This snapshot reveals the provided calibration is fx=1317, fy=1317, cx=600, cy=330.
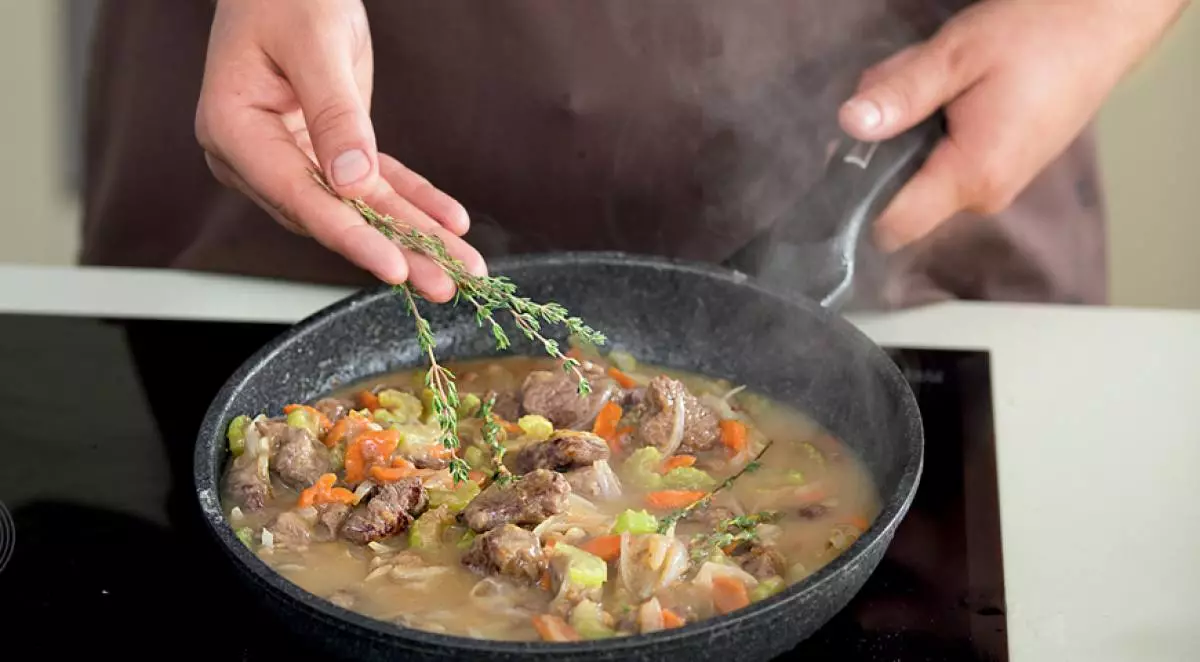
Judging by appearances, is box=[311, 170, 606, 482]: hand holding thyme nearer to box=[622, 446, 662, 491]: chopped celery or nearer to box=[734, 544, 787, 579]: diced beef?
box=[622, 446, 662, 491]: chopped celery

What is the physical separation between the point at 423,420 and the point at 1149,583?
3.92 feet

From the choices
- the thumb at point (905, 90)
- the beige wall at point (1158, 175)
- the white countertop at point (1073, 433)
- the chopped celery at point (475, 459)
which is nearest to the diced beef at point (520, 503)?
the chopped celery at point (475, 459)

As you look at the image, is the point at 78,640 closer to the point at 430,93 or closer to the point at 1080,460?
the point at 430,93

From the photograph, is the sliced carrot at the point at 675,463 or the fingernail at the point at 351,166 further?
the sliced carrot at the point at 675,463

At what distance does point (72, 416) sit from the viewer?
239 cm

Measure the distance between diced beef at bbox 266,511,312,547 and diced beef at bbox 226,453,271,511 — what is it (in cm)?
6

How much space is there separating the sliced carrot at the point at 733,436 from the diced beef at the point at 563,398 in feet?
0.68

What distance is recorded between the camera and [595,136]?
107 inches

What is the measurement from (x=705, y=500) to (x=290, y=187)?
82 centimetres

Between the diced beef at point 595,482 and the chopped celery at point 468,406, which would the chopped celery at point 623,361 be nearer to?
the chopped celery at point 468,406

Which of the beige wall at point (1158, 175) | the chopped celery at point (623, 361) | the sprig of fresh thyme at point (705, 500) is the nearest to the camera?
the sprig of fresh thyme at point (705, 500)

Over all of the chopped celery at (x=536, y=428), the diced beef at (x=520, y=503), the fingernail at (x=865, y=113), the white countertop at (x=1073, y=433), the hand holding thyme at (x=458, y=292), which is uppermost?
the fingernail at (x=865, y=113)

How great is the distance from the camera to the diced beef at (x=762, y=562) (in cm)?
182

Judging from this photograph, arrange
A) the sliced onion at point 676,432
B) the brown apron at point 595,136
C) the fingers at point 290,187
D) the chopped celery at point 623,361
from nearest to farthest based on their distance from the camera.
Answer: the fingers at point 290,187
the sliced onion at point 676,432
the chopped celery at point 623,361
the brown apron at point 595,136
